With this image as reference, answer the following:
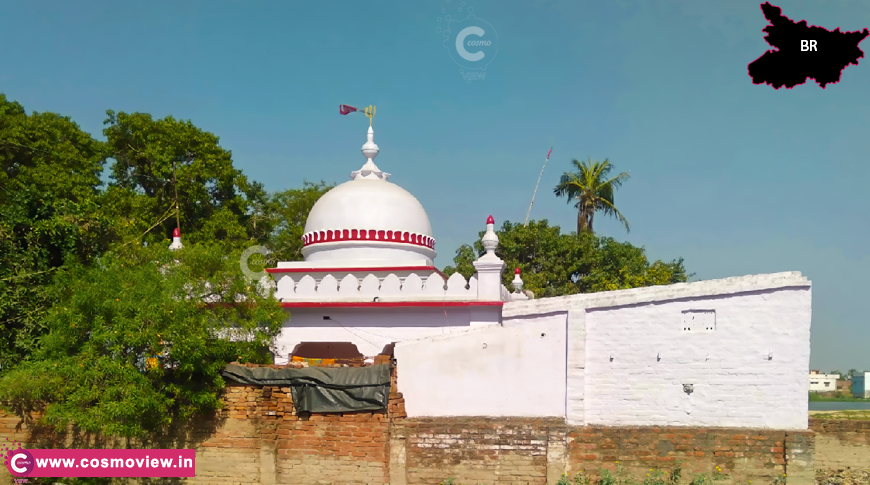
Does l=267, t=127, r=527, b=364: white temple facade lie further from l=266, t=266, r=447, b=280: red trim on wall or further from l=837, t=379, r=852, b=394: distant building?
l=837, t=379, r=852, b=394: distant building

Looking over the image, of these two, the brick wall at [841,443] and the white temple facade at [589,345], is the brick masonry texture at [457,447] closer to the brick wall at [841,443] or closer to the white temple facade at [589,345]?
the brick wall at [841,443]

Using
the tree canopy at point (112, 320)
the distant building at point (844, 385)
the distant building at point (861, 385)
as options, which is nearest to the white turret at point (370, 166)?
the tree canopy at point (112, 320)

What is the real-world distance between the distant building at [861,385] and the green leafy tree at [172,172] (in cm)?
6758

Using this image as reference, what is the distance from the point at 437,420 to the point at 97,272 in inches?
296

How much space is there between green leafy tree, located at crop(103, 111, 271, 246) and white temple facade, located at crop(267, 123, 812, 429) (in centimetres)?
1451

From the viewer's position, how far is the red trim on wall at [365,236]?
810 inches

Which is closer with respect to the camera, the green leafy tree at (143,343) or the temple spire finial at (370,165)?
the green leafy tree at (143,343)

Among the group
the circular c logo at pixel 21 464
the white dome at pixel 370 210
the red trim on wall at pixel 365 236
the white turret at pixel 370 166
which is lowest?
the circular c logo at pixel 21 464

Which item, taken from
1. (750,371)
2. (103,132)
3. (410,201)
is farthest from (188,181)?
(750,371)

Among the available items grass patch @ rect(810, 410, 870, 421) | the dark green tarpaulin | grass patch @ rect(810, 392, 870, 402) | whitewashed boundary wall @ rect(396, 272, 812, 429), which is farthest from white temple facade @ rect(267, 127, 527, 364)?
grass patch @ rect(810, 392, 870, 402)

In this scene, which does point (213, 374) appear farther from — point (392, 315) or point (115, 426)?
point (392, 315)

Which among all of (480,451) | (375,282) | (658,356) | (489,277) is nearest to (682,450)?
(658,356)

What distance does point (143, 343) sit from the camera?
583 inches

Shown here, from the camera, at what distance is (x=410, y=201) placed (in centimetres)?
2167
